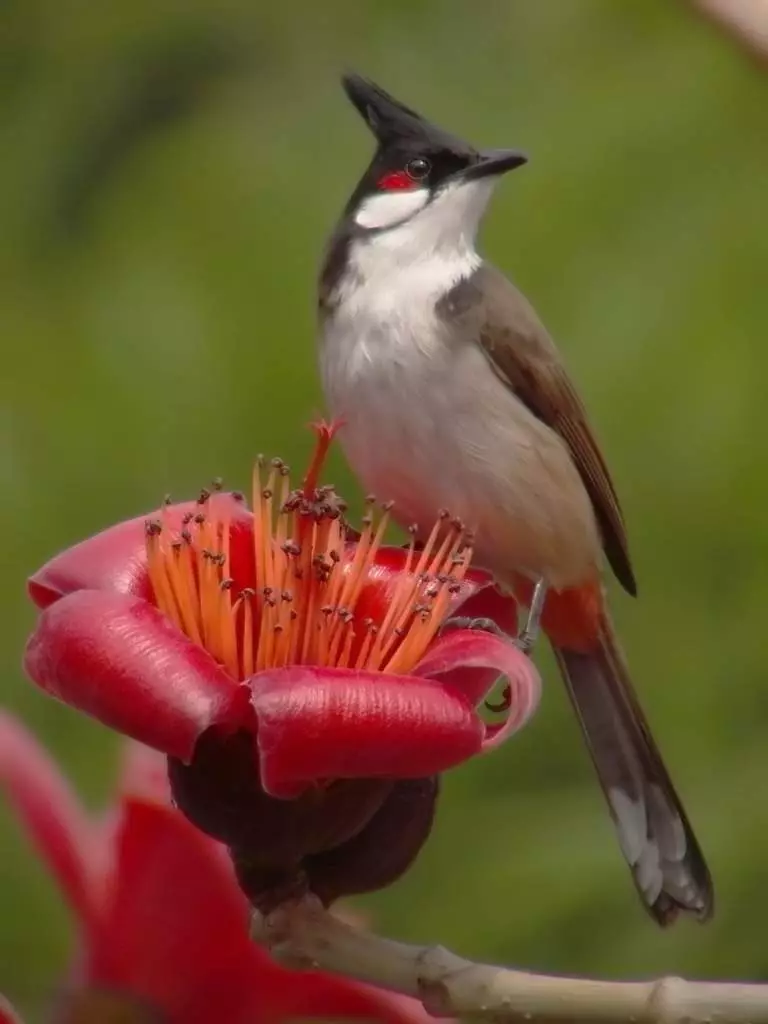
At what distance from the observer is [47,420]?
1.05 m

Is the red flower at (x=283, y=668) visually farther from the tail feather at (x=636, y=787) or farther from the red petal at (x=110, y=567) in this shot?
the tail feather at (x=636, y=787)

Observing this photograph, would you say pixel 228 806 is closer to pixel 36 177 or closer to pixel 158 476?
pixel 158 476

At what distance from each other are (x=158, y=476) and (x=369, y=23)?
1.27ft

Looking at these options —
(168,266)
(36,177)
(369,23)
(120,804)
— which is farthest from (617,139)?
(120,804)

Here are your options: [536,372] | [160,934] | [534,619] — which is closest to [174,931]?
[160,934]

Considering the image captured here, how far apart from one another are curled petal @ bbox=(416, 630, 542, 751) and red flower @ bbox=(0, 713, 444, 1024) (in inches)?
4.2

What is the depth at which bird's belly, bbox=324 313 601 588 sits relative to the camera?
29.7 inches

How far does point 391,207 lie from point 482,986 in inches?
16.4

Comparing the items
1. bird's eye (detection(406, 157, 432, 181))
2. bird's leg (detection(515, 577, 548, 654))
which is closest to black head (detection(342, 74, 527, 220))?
bird's eye (detection(406, 157, 432, 181))

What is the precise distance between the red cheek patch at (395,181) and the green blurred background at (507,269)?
32 cm

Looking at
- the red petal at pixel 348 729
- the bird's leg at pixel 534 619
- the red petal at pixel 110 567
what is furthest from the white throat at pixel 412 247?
the red petal at pixel 348 729

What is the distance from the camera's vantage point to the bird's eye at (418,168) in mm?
700

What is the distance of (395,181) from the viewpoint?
712 millimetres

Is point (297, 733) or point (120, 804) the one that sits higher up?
point (297, 733)
